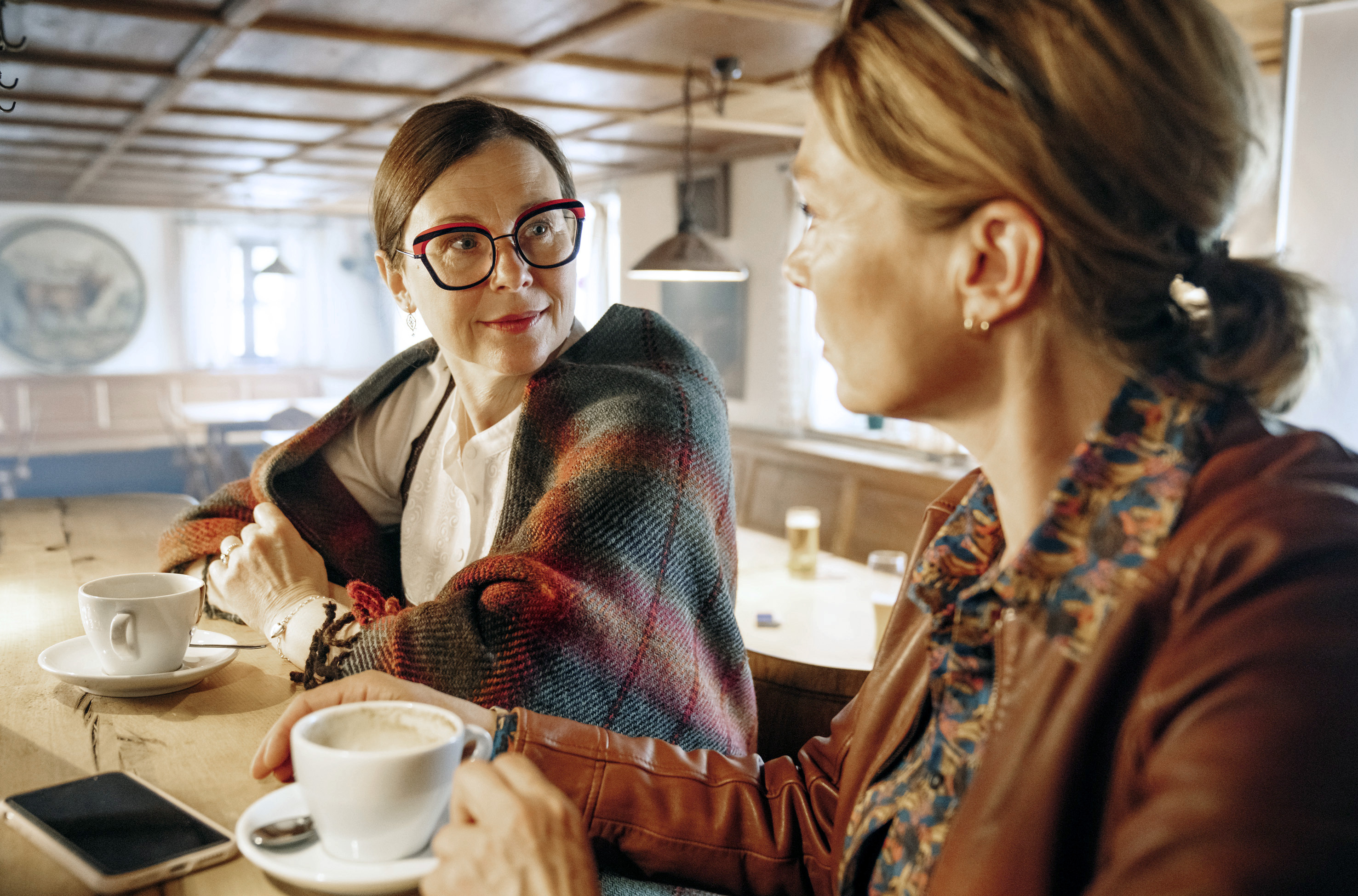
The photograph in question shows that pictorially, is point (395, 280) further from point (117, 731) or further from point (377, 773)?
point (377, 773)

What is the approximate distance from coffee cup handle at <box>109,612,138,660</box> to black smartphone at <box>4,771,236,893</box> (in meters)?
0.27

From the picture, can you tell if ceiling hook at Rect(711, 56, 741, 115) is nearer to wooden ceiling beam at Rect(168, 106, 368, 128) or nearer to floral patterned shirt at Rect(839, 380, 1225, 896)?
wooden ceiling beam at Rect(168, 106, 368, 128)

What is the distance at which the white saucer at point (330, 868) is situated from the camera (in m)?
0.71

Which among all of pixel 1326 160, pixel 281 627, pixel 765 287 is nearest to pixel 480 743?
pixel 281 627

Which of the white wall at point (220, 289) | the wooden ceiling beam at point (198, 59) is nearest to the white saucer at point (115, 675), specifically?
the wooden ceiling beam at point (198, 59)

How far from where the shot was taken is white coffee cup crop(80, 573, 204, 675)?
1.12 metres

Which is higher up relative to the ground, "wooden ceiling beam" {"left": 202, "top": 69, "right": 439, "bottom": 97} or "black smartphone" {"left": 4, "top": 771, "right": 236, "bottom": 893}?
"wooden ceiling beam" {"left": 202, "top": 69, "right": 439, "bottom": 97}

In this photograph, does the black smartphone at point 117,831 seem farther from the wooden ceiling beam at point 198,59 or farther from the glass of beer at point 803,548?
the wooden ceiling beam at point 198,59

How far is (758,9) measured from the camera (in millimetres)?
3242

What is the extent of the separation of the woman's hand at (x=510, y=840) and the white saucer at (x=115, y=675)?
51 centimetres

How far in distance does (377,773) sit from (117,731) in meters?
0.48

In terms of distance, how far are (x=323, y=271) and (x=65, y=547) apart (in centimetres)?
1158

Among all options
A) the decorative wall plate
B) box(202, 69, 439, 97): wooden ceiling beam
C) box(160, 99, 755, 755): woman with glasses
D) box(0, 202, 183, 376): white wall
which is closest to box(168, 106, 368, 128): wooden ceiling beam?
box(202, 69, 439, 97): wooden ceiling beam

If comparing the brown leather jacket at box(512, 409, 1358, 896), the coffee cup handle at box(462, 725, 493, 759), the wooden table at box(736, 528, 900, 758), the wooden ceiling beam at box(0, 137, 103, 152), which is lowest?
the wooden table at box(736, 528, 900, 758)
